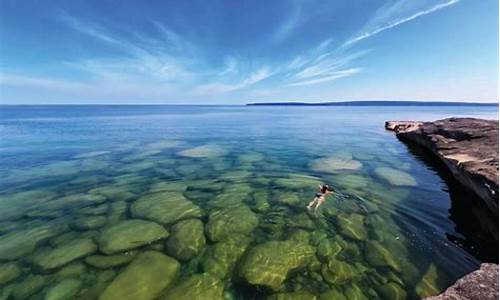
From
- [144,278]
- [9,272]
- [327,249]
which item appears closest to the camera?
[144,278]

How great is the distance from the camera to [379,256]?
8242 millimetres

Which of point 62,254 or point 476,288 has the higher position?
point 476,288

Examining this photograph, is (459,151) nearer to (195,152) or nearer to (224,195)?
(224,195)

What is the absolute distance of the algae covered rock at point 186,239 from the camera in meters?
8.38

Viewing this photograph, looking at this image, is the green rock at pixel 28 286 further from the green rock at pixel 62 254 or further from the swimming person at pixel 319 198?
the swimming person at pixel 319 198

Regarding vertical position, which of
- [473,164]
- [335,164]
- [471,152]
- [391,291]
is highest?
[473,164]

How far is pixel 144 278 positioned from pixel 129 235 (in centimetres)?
258

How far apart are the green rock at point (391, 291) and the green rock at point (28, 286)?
8.62 metres

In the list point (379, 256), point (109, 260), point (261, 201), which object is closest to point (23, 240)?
point (109, 260)

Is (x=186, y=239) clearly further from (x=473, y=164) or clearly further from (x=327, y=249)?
(x=473, y=164)

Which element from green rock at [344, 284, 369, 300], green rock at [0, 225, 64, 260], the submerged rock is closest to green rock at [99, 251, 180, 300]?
green rock at [0, 225, 64, 260]

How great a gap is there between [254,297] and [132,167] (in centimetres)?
1510

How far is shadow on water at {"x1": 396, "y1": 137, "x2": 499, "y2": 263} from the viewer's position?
8.48m

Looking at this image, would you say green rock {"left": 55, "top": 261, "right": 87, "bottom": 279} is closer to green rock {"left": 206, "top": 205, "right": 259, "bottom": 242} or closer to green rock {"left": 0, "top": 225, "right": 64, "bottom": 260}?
green rock {"left": 0, "top": 225, "right": 64, "bottom": 260}
